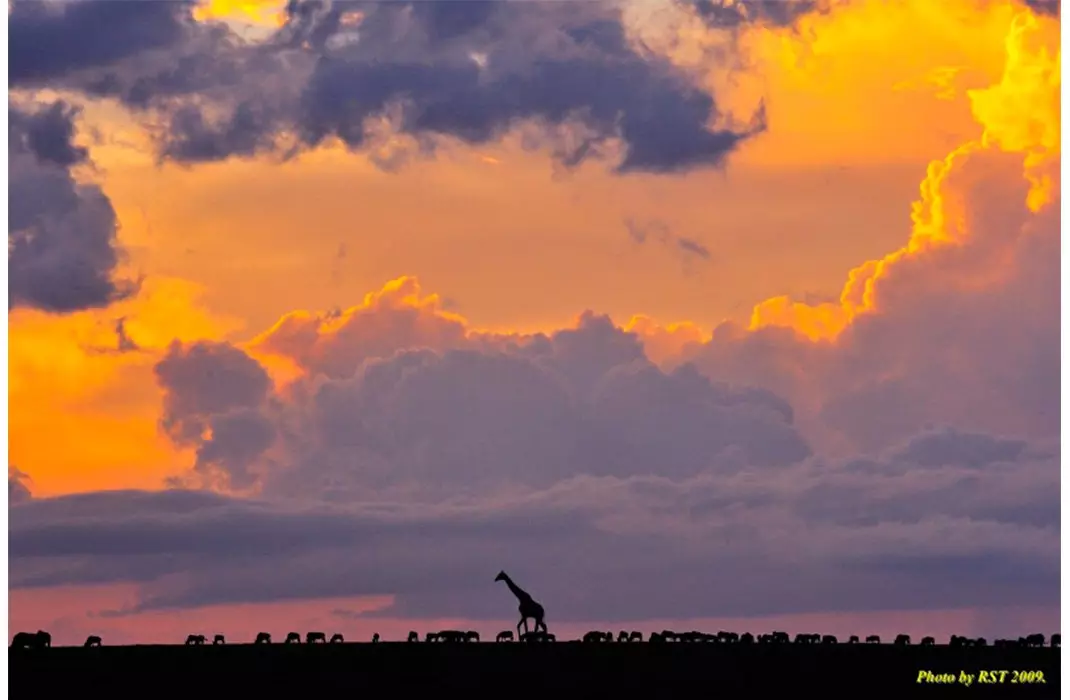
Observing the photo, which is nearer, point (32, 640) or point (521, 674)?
point (521, 674)

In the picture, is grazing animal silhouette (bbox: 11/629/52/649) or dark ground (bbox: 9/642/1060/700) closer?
dark ground (bbox: 9/642/1060/700)

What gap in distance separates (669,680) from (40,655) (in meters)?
37.0

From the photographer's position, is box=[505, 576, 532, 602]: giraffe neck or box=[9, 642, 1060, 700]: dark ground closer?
box=[9, 642, 1060, 700]: dark ground

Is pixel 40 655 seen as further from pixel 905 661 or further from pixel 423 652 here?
pixel 905 661

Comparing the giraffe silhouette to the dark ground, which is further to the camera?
the giraffe silhouette

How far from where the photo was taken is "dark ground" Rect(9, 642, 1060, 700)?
73562 mm

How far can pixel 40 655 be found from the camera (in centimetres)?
9888

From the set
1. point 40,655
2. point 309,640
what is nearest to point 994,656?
Answer: point 40,655

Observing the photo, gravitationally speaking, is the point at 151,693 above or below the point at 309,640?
below

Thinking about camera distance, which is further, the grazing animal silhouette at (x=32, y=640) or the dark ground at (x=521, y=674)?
the grazing animal silhouette at (x=32, y=640)

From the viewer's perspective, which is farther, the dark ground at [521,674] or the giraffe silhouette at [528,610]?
the giraffe silhouette at [528,610]

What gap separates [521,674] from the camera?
262 ft

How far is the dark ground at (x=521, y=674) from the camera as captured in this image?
73562 millimetres

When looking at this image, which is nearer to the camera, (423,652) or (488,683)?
(488,683)
